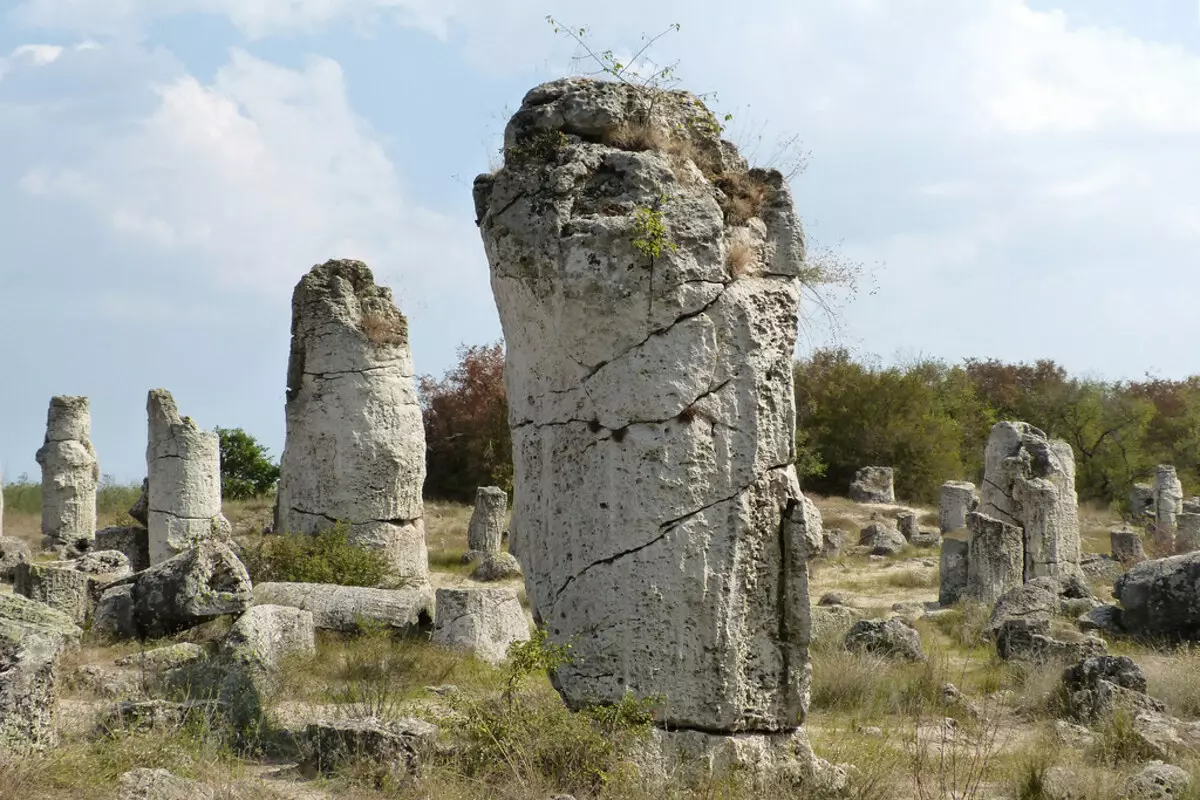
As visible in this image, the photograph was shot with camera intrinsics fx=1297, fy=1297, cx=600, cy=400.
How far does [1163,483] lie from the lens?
2773 cm

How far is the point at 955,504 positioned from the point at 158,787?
75.0 ft

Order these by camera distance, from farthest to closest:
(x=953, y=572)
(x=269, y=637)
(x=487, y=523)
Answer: (x=487, y=523)
(x=953, y=572)
(x=269, y=637)

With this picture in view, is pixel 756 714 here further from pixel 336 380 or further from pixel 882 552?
pixel 882 552

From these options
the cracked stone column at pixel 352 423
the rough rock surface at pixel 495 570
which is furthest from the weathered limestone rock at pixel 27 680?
the rough rock surface at pixel 495 570

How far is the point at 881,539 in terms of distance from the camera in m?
23.2

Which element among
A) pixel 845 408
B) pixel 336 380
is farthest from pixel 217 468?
pixel 845 408

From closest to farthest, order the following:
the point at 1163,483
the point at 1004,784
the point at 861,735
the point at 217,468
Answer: the point at 1004,784, the point at 861,735, the point at 217,468, the point at 1163,483

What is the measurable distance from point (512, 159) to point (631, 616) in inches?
95.3

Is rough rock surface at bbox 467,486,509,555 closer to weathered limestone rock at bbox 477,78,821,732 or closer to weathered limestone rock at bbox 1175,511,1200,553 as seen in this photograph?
weathered limestone rock at bbox 1175,511,1200,553

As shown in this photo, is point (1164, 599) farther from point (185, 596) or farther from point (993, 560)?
point (185, 596)

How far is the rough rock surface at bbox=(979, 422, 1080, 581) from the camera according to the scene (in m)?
16.0

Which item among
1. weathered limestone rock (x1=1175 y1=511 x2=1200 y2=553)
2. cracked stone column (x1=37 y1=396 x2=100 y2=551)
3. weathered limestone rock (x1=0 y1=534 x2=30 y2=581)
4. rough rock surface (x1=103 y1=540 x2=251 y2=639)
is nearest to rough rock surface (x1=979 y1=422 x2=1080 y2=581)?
weathered limestone rock (x1=1175 y1=511 x2=1200 y2=553)

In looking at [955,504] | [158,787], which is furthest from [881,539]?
[158,787]

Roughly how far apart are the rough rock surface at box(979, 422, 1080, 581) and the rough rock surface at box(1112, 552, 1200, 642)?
10.4 feet
